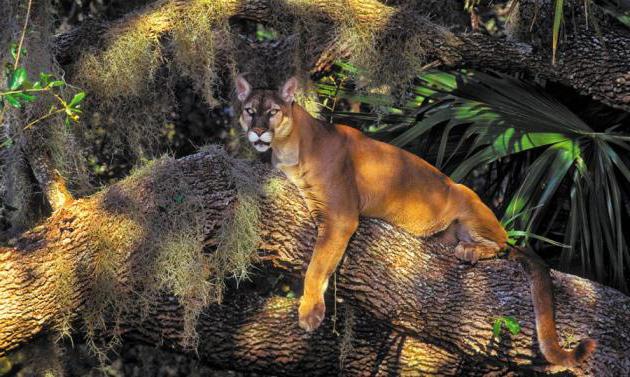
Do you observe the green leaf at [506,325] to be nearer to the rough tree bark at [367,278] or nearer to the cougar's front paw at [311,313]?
the rough tree bark at [367,278]

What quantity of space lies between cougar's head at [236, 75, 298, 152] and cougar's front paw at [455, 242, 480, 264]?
106 cm

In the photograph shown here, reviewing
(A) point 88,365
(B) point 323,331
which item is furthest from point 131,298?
(A) point 88,365

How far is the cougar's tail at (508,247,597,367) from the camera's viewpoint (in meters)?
5.03

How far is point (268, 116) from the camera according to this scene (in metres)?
5.30

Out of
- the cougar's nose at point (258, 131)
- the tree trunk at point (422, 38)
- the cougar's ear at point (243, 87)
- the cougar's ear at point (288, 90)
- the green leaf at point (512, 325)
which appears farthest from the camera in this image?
the tree trunk at point (422, 38)

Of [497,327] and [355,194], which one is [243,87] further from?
[497,327]

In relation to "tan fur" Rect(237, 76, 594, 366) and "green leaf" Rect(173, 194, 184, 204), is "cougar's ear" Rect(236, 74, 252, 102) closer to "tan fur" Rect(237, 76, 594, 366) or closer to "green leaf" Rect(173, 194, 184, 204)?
"tan fur" Rect(237, 76, 594, 366)

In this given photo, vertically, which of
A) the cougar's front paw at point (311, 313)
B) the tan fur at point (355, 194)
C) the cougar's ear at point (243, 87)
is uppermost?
the cougar's ear at point (243, 87)

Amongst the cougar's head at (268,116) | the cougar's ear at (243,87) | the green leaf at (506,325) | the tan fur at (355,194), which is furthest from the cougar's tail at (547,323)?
the cougar's ear at (243,87)

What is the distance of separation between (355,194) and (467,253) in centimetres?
64

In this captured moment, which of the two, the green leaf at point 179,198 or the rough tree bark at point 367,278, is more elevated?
the green leaf at point 179,198

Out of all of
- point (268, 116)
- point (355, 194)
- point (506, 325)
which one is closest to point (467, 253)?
point (506, 325)

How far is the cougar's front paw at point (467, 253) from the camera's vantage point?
5336 millimetres

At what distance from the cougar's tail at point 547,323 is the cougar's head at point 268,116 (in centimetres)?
141
